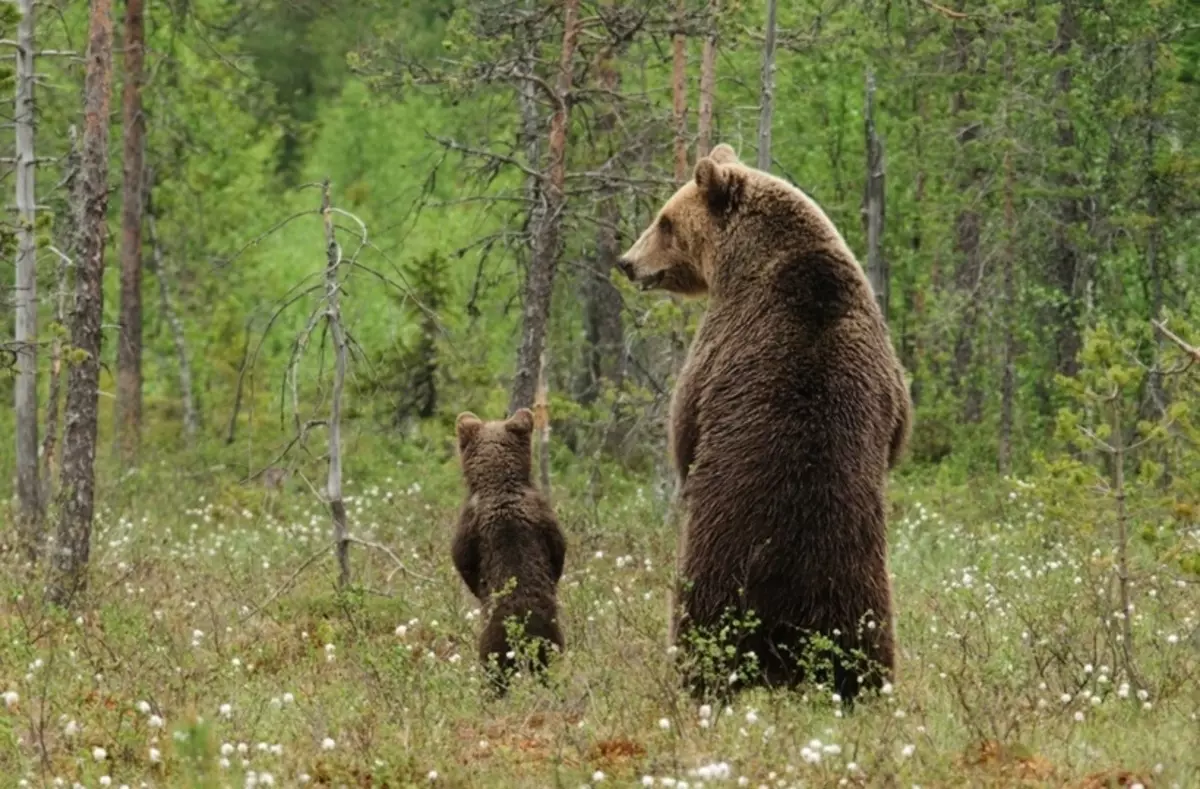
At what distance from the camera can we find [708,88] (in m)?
16.9

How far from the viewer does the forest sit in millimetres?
7281

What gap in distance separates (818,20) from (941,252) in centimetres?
1204

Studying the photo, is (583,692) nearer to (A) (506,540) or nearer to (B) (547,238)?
(A) (506,540)

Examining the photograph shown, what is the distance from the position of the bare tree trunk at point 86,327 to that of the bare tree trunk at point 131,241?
9641mm

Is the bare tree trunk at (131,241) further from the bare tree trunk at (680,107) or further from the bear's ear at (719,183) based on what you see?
the bear's ear at (719,183)

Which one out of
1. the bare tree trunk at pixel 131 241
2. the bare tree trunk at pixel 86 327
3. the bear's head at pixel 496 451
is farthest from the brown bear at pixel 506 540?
the bare tree trunk at pixel 131 241

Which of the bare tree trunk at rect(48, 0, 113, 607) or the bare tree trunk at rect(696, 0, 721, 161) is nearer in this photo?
the bare tree trunk at rect(48, 0, 113, 607)

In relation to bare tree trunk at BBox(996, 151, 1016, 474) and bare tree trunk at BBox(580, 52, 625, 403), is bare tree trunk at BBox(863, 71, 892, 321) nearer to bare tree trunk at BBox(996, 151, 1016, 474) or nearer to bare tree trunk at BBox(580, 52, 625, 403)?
bare tree trunk at BBox(996, 151, 1016, 474)

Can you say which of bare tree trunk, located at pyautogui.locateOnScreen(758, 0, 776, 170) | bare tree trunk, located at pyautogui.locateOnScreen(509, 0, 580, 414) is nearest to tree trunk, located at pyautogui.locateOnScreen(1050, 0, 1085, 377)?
bare tree trunk, located at pyautogui.locateOnScreen(758, 0, 776, 170)

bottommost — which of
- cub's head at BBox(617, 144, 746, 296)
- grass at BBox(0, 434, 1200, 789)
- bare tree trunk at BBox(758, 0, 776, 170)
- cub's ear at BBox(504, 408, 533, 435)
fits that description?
grass at BBox(0, 434, 1200, 789)

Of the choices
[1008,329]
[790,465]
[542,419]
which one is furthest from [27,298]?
[1008,329]

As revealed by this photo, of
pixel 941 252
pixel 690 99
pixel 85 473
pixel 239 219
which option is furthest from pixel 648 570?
pixel 239 219

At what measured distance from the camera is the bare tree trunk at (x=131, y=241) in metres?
23.4

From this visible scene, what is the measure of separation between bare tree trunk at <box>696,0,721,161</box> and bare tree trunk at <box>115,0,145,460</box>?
889 cm
